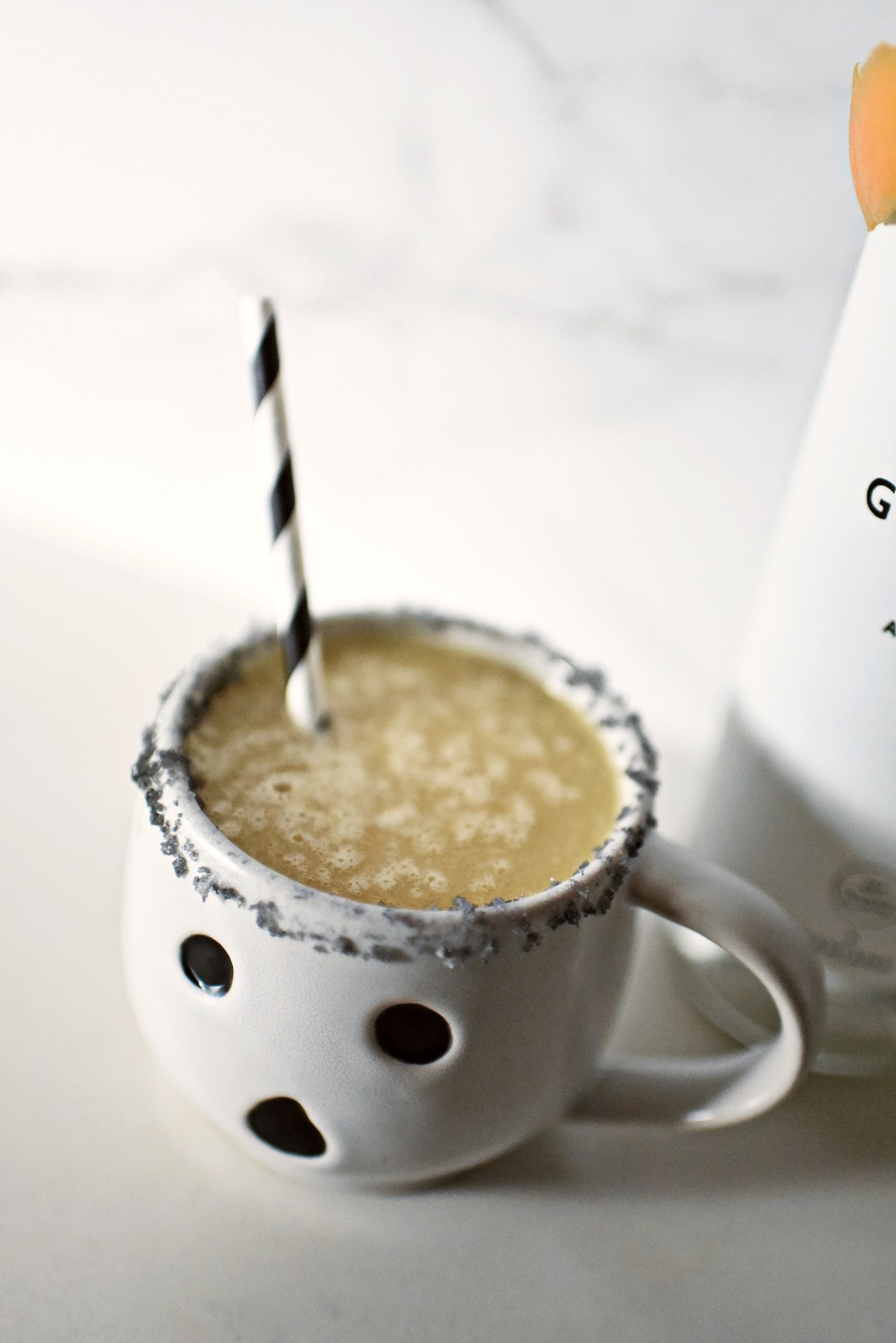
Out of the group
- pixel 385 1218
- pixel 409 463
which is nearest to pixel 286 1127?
pixel 385 1218

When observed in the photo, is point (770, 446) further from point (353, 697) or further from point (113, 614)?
point (113, 614)

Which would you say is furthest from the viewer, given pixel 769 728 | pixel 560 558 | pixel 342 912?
pixel 560 558

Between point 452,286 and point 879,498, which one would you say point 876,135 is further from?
point 452,286

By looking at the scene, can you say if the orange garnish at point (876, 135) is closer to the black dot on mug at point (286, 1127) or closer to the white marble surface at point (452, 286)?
the white marble surface at point (452, 286)

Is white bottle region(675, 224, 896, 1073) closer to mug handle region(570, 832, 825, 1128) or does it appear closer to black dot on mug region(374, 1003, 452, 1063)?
mug handle region(570, 832, 825, 1128)

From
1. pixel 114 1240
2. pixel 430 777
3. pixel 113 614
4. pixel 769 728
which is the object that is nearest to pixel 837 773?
pixel 769 728
